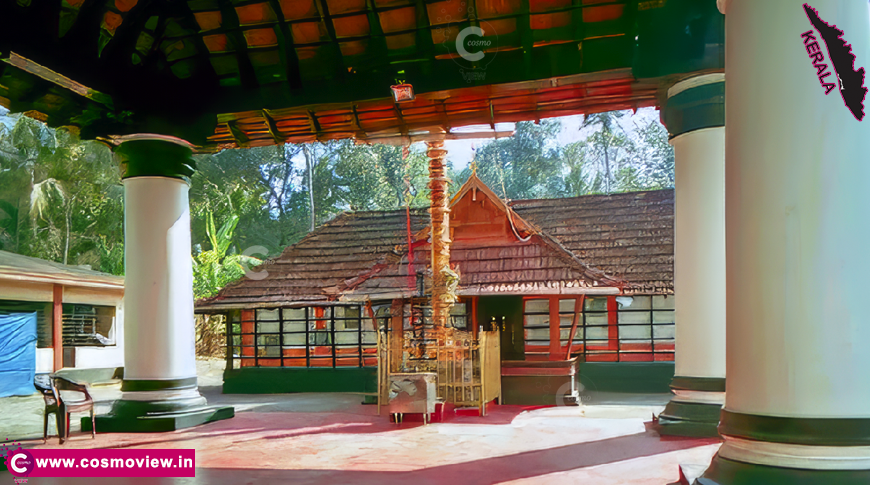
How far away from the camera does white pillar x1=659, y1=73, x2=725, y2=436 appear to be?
6.68 metres

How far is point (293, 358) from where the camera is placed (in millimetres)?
14789

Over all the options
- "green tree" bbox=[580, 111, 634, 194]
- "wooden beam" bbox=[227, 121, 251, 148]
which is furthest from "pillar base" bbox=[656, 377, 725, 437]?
"green tree" bbox=[580, 111, 634, 194]

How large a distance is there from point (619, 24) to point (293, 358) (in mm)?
10596

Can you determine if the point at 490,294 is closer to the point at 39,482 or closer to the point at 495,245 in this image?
the point at 495,245

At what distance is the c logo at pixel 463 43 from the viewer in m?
6.70

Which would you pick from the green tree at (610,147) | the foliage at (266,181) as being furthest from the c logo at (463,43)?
the green tree at (610,147)

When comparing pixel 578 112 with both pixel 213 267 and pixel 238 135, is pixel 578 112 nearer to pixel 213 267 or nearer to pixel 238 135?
pixel 238 135

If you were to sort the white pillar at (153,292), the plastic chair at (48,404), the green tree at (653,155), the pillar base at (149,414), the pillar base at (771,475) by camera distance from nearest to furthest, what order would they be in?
the pillar base at (771,475) < the plastic chair at (48,404) < the pillar base at (149,414) < the white pillar at (153,292) < the green tree at (653,155)

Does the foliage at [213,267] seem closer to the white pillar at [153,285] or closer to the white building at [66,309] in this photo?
the white building at [66,309]

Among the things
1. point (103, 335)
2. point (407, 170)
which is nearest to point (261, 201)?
point (407, 170)

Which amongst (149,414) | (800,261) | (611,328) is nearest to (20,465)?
(149,414)

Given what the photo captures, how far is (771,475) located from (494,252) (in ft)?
30.3

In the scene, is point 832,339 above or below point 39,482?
above

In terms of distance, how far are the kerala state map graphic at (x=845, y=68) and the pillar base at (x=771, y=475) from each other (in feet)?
5.62
